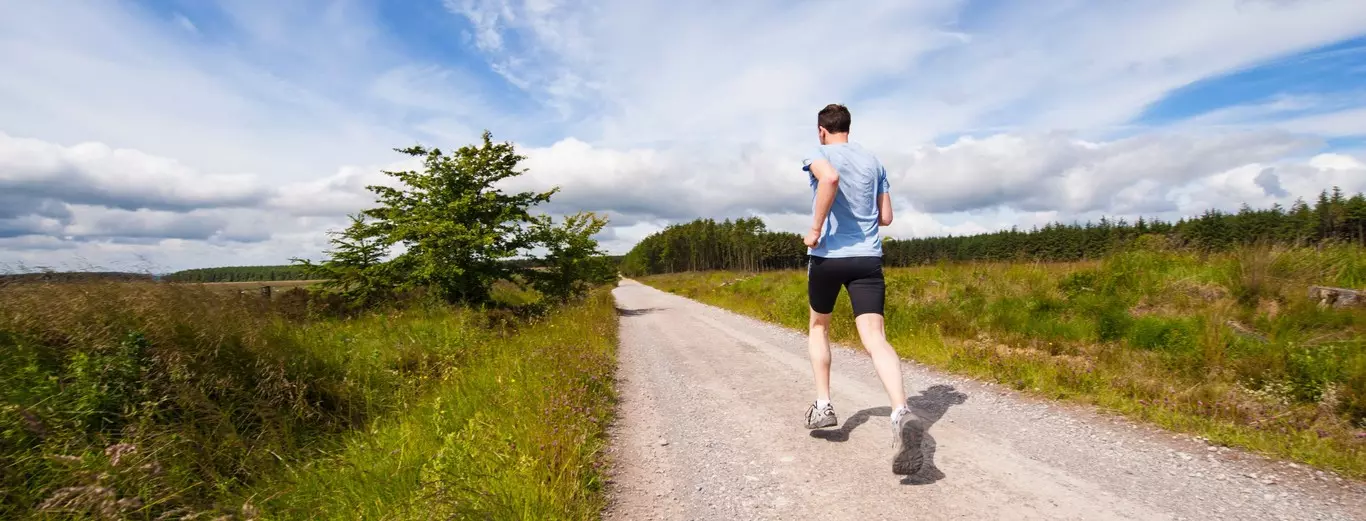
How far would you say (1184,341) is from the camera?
195 inches

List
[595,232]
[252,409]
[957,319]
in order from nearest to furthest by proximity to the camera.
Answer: [252,409]
[957,319]
[595,232]

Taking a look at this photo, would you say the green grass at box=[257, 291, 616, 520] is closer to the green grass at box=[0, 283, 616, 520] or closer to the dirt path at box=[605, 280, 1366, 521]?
→ the green grass at box=[0, 283, 616, 520]

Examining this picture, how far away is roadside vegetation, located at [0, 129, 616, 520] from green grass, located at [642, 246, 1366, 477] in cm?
399

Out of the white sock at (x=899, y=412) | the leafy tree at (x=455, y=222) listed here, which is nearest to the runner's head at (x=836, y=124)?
the white sock at (x=899, y=412)

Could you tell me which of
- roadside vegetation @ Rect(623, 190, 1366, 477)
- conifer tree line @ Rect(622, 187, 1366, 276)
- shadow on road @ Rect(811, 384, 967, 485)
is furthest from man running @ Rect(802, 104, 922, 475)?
conifer tree line @ Rect(622, 187, 1366, 276)

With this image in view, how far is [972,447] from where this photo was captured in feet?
10.9

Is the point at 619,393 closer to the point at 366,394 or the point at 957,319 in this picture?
the point at 366,394

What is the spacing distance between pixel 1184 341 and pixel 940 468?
382 centimetres

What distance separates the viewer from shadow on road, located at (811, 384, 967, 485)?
9.45 ft

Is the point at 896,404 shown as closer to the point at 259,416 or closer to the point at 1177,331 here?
the point at 1177,331

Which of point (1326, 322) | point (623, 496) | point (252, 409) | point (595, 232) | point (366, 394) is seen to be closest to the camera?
point (623, 496)

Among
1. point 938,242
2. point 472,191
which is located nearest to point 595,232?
point 472,191

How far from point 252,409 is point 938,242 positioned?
368ft

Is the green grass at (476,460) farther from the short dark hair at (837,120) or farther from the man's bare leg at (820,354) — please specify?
the short dark hair at (837,120)
